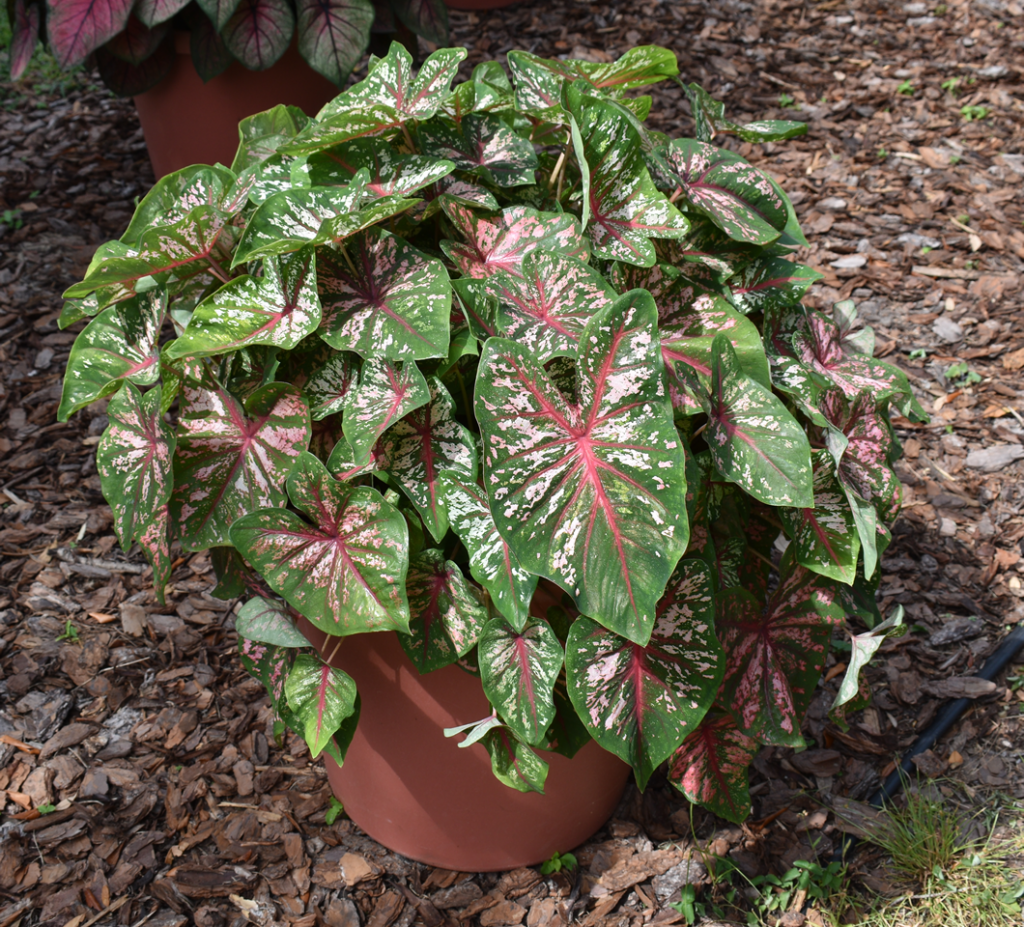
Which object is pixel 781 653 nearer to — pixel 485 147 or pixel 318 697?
pixel 318 697

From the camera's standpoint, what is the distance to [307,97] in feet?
9.79

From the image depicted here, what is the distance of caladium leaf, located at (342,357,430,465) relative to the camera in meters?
1.10

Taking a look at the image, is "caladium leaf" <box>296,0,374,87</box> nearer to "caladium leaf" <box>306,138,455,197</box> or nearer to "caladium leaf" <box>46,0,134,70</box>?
"caladium leaf" <box>46,0,134,70</box>

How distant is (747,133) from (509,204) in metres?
0.40

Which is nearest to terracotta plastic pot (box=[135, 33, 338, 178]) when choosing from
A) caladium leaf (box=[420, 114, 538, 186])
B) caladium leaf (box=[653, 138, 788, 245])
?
caladium leaf (box=[420, 114, 538, 186])

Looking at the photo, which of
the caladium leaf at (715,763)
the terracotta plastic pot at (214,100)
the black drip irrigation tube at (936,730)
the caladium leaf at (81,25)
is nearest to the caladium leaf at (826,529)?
the caladium leaf at (715,763)

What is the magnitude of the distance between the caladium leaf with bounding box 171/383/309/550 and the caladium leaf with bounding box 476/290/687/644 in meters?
0.32

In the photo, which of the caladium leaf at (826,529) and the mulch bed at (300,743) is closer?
the caladium leaf at (826,529)

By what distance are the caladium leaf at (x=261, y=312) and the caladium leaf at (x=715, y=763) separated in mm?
842

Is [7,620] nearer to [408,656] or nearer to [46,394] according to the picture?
[46,394]

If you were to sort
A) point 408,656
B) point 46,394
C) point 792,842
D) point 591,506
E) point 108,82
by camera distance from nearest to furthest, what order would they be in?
point 591,506 < point 408,656 < point 792,842 < point 46,394 < point 108,82

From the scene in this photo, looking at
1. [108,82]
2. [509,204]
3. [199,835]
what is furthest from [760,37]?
[199,835]

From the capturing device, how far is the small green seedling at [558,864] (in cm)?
163

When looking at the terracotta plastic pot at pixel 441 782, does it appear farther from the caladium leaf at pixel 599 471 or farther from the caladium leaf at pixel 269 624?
the caladium leaf at pixel 599 471
